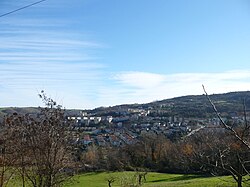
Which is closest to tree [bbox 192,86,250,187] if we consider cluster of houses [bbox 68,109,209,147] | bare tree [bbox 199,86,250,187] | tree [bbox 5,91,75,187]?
bare tree [bbox 199,86,250,187]

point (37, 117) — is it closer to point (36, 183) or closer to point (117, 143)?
point (36, 183)

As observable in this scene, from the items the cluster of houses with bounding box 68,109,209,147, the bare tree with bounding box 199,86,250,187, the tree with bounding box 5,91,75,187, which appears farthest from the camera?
the cluster of houses with bounding box 68,109,209,147

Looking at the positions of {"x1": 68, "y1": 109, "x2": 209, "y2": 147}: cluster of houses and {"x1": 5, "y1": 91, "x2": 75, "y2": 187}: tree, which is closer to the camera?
{"x1": 5, "y1": 91, "x2": 75, "y2": 187}: tree

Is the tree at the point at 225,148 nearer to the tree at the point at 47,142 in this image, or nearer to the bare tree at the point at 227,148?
the bare tree at the point at 227,148

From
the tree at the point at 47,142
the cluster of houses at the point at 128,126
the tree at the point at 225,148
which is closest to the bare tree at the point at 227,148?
the tree at the point at 225,148

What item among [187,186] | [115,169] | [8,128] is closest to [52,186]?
[8,128]

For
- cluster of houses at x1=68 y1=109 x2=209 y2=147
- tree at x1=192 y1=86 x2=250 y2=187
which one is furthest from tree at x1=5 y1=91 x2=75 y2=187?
cluster of houses at x1=68 y1=109 x2=209 y2=147

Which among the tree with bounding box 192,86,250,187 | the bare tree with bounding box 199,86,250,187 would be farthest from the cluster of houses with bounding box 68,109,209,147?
the bare tree with bounding box 199,86,250,187

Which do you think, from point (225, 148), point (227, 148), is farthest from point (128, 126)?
point (227, 148)

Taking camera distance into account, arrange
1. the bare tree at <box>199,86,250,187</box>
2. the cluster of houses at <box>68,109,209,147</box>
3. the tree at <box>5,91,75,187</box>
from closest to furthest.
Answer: the bare tree at <box>199,86,250,187</box>, the tree at <box>5,91,75,187</box>, the cluster of houses at <box>68,109,209,147</box>

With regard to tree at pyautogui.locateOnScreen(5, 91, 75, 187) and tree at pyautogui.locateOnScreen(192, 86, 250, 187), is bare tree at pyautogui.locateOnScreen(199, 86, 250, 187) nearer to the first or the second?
tree at pyautogui.locateOnScreen(192, 86, 250, 187)

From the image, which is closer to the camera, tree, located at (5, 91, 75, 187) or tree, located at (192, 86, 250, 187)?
tree, located at (192, 86, 250, 187)

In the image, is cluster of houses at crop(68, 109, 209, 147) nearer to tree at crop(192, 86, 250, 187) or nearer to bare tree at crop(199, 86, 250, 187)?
tree at crop(192, 86, 250, 187)

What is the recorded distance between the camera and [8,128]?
44.5ft
